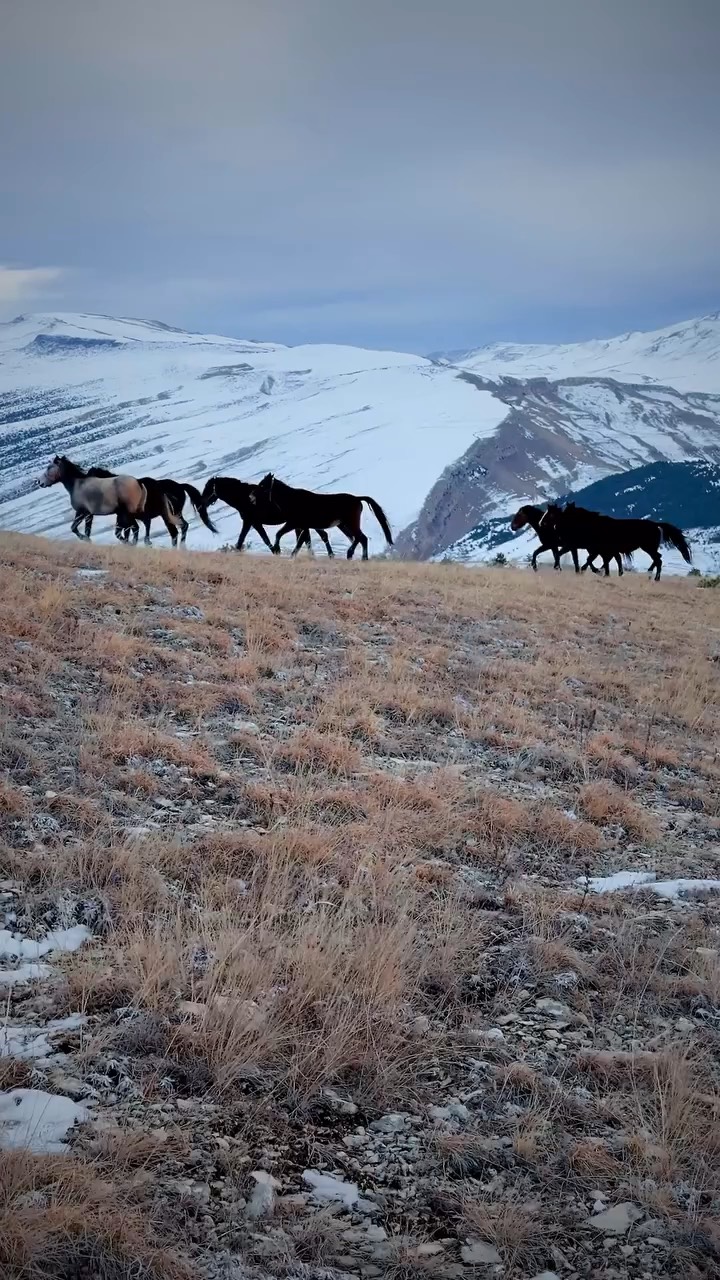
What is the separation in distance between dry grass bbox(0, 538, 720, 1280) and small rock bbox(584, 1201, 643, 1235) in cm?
6

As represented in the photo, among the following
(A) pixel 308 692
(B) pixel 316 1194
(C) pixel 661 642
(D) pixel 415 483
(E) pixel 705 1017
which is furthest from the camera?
(D) pixel 415 483

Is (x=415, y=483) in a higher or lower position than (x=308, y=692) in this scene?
higher

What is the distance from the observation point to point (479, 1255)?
7.80 feet

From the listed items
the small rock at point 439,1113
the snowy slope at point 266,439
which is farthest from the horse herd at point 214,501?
the snowy slope at point 266,439

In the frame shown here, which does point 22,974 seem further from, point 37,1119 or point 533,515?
point 533,515

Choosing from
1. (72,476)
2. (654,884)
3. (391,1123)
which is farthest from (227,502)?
(391,1123)

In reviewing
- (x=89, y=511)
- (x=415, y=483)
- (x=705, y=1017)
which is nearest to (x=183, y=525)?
(x=89, y=511)

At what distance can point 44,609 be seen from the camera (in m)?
9.19

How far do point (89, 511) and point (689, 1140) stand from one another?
1872cm

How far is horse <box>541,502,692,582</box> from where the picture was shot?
24719 millimetres

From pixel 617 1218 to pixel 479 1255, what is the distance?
47cm

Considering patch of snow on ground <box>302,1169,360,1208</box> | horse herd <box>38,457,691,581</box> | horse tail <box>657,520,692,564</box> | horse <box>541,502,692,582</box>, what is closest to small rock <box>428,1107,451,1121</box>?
patch of snow on ground <box>302,1169,360,1208</box>

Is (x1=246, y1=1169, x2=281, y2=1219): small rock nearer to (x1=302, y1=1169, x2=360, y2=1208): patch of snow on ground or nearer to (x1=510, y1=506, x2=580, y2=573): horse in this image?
(x1=302, y1=1169, x2=360, y2=1208): patch of snow on ground

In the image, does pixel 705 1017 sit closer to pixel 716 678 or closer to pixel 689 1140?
pixel 689 1140
